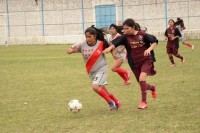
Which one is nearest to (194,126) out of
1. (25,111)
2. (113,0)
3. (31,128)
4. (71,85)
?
(31,128)

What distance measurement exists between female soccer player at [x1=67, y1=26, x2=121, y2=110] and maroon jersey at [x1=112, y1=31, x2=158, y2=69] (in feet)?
0.93

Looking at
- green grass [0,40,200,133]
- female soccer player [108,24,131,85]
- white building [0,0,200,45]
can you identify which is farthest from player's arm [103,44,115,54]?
white building [0,0,200,45]

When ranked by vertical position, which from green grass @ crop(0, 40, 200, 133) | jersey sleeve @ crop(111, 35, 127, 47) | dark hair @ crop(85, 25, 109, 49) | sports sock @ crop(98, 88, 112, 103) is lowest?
green grass @ crop(0, 40, 200, 133)

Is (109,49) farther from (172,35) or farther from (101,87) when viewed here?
(172,35)

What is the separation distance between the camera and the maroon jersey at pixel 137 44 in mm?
7355

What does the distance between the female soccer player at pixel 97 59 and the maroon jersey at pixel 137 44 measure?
0.93ft

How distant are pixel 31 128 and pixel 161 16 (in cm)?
3006

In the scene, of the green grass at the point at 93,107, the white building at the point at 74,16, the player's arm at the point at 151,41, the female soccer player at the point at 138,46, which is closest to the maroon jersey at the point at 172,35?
the green grass at the point at 93,107

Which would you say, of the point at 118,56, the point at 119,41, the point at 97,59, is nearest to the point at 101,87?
the point at 97,59

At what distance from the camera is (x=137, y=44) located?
24.2 ft

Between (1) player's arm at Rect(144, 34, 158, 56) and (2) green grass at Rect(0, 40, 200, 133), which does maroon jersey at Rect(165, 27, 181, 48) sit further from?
(1) player's arm at Rect(144, 34, 158, 56)

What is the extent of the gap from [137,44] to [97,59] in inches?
28.3

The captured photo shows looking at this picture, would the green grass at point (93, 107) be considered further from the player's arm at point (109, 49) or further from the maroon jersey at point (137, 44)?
the player's arm at point (109, 49)

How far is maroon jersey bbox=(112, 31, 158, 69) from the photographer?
7.36m
